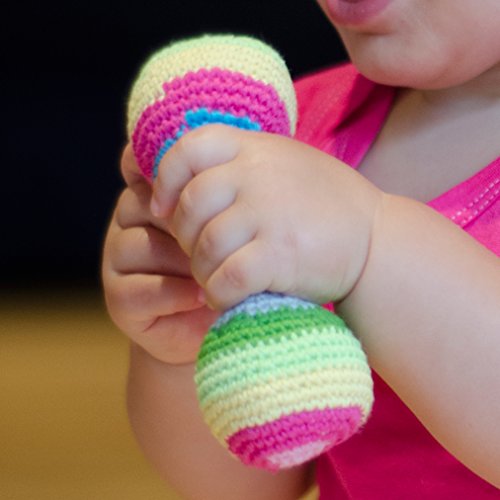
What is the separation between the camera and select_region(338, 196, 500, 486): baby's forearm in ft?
1.45

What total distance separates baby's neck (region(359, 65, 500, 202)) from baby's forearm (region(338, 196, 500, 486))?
0.13 metres

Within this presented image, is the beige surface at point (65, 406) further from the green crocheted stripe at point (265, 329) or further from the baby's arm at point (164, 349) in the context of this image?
the green crocheted stripe at point (265, 329)

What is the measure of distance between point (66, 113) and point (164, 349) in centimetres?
91

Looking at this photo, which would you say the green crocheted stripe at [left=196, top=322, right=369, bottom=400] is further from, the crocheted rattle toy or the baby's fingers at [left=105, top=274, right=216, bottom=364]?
the baby's fingers at [left=105, top=274, right=216, bottom=364]

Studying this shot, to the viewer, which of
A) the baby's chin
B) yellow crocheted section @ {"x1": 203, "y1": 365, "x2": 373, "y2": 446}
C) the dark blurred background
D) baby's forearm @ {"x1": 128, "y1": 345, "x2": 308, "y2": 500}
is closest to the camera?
yellow crocheted section @ {"x1": 203, "y1": 365, "x2": 373, "y2": 446}

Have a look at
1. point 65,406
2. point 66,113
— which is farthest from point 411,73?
point 66,113

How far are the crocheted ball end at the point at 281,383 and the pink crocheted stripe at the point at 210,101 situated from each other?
0.08 metres

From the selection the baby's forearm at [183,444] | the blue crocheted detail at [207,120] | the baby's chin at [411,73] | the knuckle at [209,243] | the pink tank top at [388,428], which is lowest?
the baby's forearm at [183,444]

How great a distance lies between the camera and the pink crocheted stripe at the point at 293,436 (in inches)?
15.1

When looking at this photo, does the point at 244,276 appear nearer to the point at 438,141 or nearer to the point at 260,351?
the point at 260,351

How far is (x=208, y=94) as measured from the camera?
433mm

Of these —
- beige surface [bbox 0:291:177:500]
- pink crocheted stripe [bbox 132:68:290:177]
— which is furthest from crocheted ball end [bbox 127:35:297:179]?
beige surface [bbox 0:291:177:500]

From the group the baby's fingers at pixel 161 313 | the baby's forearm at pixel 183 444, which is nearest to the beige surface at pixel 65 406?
the baby's forearm at pixel 183 444

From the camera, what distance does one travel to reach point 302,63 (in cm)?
139
